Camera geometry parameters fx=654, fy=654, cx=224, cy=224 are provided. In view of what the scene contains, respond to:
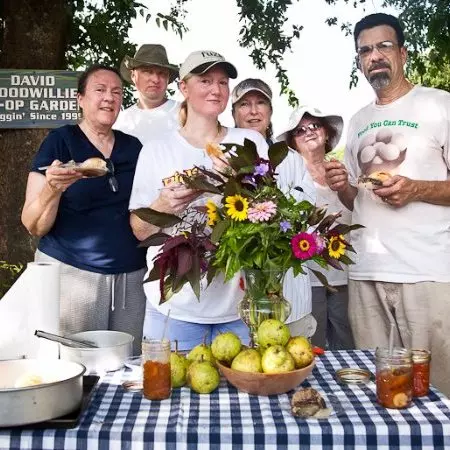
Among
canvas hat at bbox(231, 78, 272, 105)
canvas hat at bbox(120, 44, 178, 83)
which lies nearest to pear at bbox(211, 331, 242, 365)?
canvas hat at bbox(231, 78, 272, 105)

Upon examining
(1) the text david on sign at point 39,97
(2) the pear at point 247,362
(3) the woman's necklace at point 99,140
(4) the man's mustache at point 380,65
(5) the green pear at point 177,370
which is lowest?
(5) the green pear at point 177,370

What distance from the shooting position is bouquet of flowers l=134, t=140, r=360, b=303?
5.85 feet

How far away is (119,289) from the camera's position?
9.22 feet

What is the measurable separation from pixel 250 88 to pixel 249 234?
1690 mm

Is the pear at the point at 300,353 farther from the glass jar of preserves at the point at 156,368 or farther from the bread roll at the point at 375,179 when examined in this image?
the bread roll at the point at 375,179

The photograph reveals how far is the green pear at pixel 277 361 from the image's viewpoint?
1.75m

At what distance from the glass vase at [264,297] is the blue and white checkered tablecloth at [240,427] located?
245 mm

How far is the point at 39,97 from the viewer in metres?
4.50

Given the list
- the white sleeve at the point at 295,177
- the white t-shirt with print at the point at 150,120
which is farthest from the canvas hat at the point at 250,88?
the white sleeve at the point at 295,177

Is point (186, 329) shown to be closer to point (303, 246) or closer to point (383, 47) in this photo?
point (303, 246)

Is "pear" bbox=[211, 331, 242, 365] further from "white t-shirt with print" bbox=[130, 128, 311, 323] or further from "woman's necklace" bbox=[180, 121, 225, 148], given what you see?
"woman's necklace" bbox=[180, 121, 225, 148]

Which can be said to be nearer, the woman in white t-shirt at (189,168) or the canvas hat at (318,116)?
the woman in white t-shirt at (189,168)

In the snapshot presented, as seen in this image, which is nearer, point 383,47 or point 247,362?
point 247,362

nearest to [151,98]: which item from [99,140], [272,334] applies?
[99,140]
